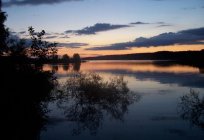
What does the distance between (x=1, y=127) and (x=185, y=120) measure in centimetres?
2223

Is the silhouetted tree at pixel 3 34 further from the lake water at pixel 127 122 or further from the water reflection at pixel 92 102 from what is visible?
the water reflection at pixel 92 102

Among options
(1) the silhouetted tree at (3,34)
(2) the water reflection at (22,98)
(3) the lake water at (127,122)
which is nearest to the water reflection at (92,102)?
(3) the lake water at (127,122)

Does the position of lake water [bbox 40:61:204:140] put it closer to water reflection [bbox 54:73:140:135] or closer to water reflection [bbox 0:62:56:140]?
water reflection [bbox 54:73:140:135]

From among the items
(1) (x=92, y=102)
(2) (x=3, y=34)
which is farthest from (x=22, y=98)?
(1) (x=92, y=102)

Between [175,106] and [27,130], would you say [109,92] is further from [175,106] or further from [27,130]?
[27,130]

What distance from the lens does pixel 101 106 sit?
47594 millimetres

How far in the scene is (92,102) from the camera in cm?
4991

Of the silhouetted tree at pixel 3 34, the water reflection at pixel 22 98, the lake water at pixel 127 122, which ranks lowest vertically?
the lake water at pixel 127 122

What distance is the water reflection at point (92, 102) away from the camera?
40.7m

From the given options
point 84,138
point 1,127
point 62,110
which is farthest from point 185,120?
point 1,127

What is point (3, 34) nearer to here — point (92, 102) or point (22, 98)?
point (22, 98)

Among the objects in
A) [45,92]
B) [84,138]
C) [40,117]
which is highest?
[45,92]

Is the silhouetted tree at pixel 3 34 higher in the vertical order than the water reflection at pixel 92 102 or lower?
higher

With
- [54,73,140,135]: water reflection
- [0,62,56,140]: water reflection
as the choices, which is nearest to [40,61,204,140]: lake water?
[54,73,140,135]: water reflection
